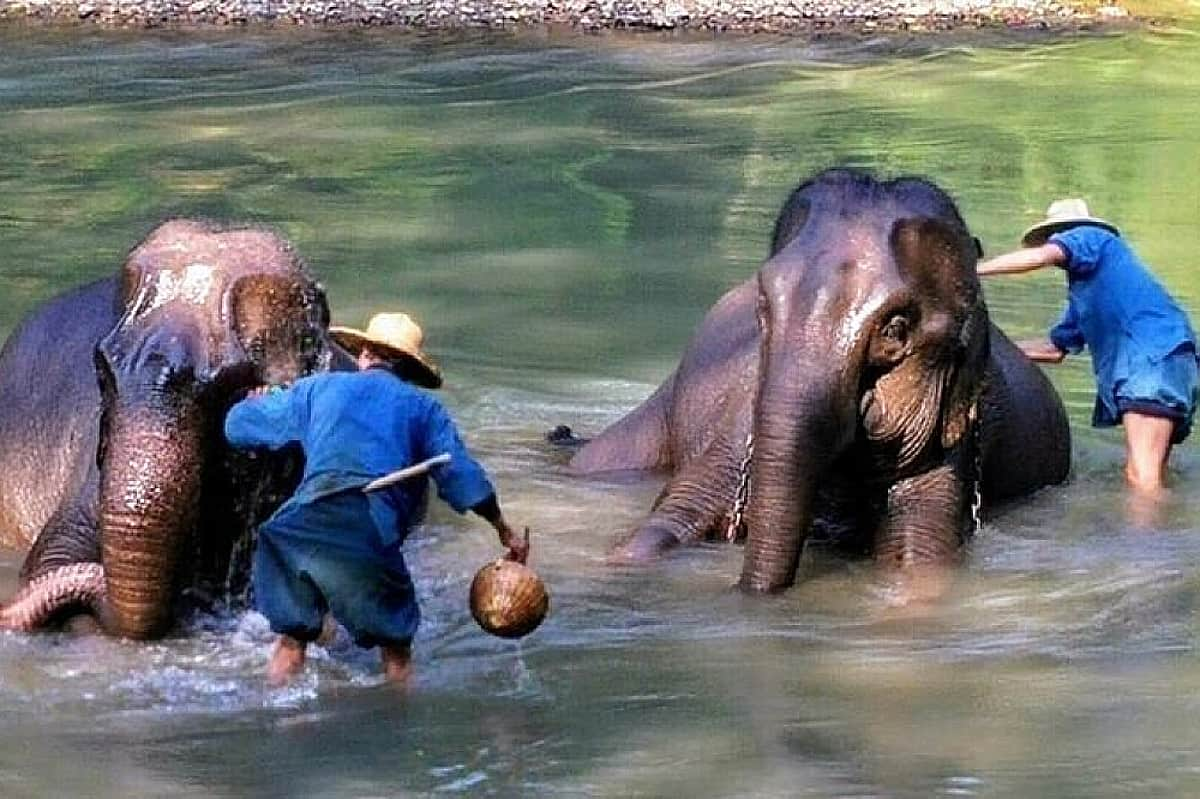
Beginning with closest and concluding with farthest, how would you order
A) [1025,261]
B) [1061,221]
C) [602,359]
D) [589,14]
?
[1025,261]
[1061,221]
[602,359]
[589,14]

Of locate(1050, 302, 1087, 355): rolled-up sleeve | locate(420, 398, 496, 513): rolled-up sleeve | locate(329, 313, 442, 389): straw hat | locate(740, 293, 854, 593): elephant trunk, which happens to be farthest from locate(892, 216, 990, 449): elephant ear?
locate(1050, 302, 1087, 355): rolled-up sleeve

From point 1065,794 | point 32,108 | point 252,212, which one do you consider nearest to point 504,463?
point 1065,794

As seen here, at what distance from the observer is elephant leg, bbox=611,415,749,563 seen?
967 cm

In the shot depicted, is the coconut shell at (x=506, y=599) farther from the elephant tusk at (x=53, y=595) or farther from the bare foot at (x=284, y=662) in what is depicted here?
the elephant tusk at (x=53, y=595)

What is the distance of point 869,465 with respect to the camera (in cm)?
926

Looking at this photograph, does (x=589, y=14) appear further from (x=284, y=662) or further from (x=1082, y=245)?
(x=284, y=662)

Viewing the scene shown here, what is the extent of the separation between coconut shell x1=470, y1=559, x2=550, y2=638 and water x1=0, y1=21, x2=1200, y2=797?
9.9 inches

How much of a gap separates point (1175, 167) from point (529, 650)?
12902 mm

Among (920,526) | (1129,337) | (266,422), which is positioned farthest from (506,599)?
(1129,337)

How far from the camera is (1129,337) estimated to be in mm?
11164

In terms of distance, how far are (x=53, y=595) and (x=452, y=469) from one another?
1.30 metres

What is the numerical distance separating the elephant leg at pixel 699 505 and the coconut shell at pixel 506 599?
77.7 inches

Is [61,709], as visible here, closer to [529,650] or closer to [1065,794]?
[529,650]

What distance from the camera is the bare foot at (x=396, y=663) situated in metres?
7.81
